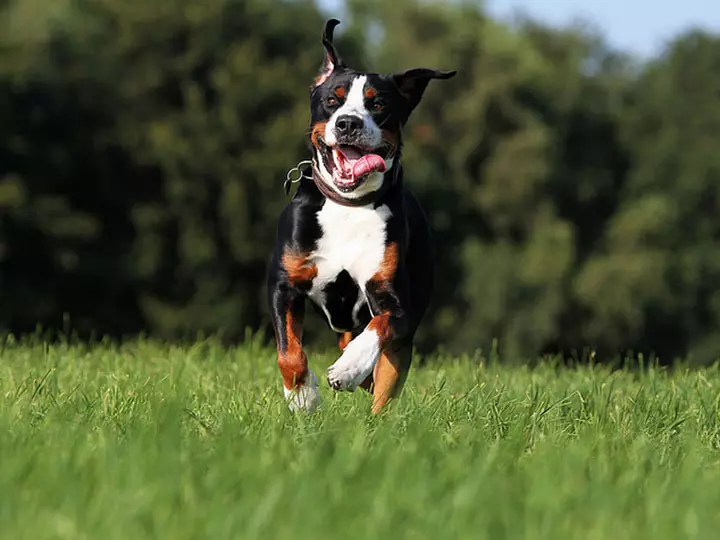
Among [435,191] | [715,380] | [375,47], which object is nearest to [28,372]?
[715,380]

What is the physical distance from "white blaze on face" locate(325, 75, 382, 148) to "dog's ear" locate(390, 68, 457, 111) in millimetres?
259

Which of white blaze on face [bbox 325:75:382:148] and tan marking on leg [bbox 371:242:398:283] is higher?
white blaze on face [bbox 325:75:382:148]

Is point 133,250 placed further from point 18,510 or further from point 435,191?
point 18,510

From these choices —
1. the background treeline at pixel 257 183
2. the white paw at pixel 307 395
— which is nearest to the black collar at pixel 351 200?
the white paw at pixel 307 395

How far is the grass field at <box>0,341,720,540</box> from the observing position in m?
3.54

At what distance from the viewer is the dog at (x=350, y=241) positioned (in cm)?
598

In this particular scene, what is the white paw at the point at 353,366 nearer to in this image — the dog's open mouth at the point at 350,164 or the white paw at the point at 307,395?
the white paw at the point at 307,395

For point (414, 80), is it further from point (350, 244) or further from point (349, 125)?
point (350, 244)

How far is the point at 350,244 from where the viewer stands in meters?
6.01

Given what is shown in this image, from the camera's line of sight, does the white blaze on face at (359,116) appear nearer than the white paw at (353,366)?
No

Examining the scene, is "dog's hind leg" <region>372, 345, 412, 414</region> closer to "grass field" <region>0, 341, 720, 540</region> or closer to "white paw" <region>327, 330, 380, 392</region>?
"grass field" <region>0, 341, 720, 540</region>

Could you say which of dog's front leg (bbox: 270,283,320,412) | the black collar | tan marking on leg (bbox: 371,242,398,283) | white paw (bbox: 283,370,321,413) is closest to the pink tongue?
the black collar

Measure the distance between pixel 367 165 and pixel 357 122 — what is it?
0.22m

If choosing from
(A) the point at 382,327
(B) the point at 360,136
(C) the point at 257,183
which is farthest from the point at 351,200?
(C) the point at 257,183
